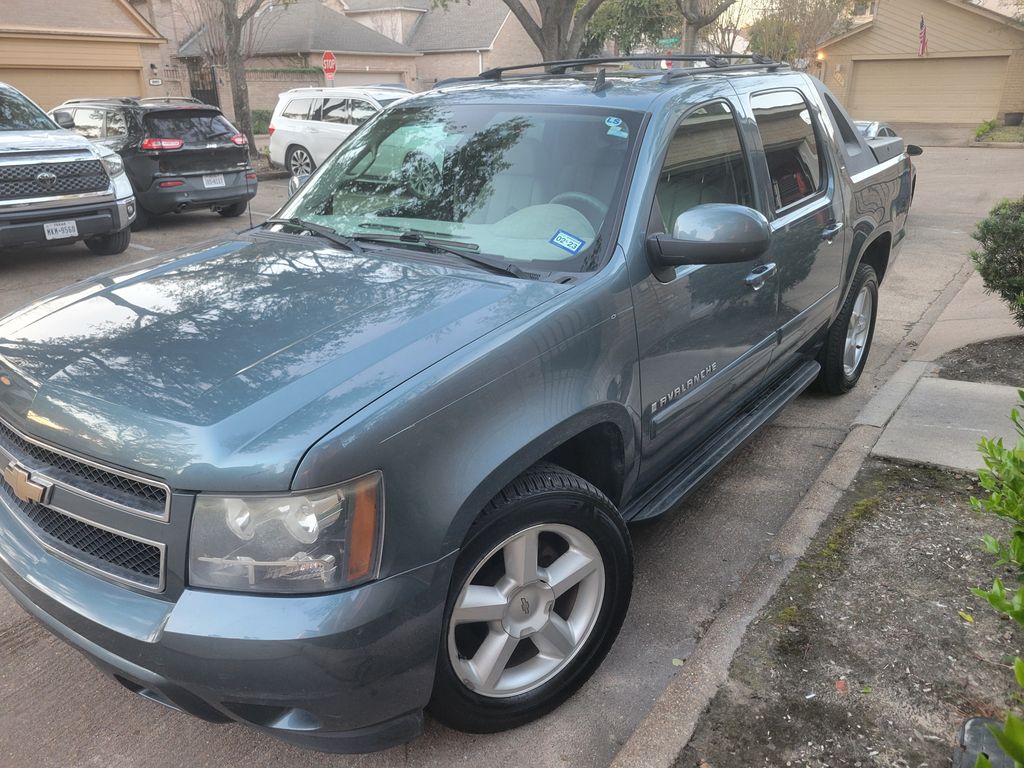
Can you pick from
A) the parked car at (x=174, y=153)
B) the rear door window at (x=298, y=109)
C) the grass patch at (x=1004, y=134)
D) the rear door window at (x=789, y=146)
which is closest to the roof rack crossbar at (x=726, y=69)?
the rear door window at (x=789, y=146)

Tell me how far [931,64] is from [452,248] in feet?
112

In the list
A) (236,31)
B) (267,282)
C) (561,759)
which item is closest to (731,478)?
(561,759)

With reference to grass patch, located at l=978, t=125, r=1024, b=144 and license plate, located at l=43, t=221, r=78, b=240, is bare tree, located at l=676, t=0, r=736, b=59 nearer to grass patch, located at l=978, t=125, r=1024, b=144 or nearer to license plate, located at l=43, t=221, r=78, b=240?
grass patch, located at l=978, t=125, r=1024, b=144

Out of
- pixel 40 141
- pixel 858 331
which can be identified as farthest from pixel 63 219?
pixel 858 331

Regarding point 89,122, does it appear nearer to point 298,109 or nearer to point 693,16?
point 298,109

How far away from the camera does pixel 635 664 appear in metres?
2.81

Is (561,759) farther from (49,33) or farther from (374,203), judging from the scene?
(49,33)

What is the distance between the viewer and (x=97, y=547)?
2.09 m

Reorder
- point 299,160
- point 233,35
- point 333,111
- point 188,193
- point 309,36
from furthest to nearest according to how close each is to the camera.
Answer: point 309,36, point 233,35, point 299,160, point 333,111, point 188,193

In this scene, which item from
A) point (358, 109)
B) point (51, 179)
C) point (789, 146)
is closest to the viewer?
point (789, 146)

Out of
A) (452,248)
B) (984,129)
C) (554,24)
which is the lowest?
(984,129)

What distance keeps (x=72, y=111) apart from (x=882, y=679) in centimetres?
1309

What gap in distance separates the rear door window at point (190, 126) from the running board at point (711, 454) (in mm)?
9073

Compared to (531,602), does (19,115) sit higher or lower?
higher
